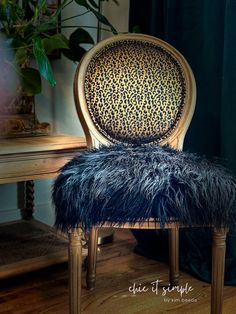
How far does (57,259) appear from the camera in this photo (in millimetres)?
1631

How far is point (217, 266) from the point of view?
110cm

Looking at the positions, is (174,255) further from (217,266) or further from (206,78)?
(206,78)

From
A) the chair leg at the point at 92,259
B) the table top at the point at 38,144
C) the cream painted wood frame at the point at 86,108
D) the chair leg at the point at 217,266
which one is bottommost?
the chair leg at the point at 92,259

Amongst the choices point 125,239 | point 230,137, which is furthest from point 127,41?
point 125,239

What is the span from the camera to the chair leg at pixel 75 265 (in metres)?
1.09

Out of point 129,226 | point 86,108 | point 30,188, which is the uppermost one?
point 86,108

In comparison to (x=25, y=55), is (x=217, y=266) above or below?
below

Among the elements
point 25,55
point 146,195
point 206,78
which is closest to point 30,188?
point 25,55

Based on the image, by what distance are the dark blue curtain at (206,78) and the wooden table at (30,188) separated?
45cm

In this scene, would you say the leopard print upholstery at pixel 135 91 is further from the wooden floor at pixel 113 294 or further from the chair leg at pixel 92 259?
the wooden floor at pixel 113 294

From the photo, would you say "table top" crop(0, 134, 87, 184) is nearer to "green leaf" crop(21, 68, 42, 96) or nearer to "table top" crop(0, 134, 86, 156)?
"table top" crop(0, 134, 86, 156)

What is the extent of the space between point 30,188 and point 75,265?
0.95 m

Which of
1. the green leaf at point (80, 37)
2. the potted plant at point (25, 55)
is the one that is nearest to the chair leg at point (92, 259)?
the potted plant at point (25, 55)

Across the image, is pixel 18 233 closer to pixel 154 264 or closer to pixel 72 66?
pixel 154 264
